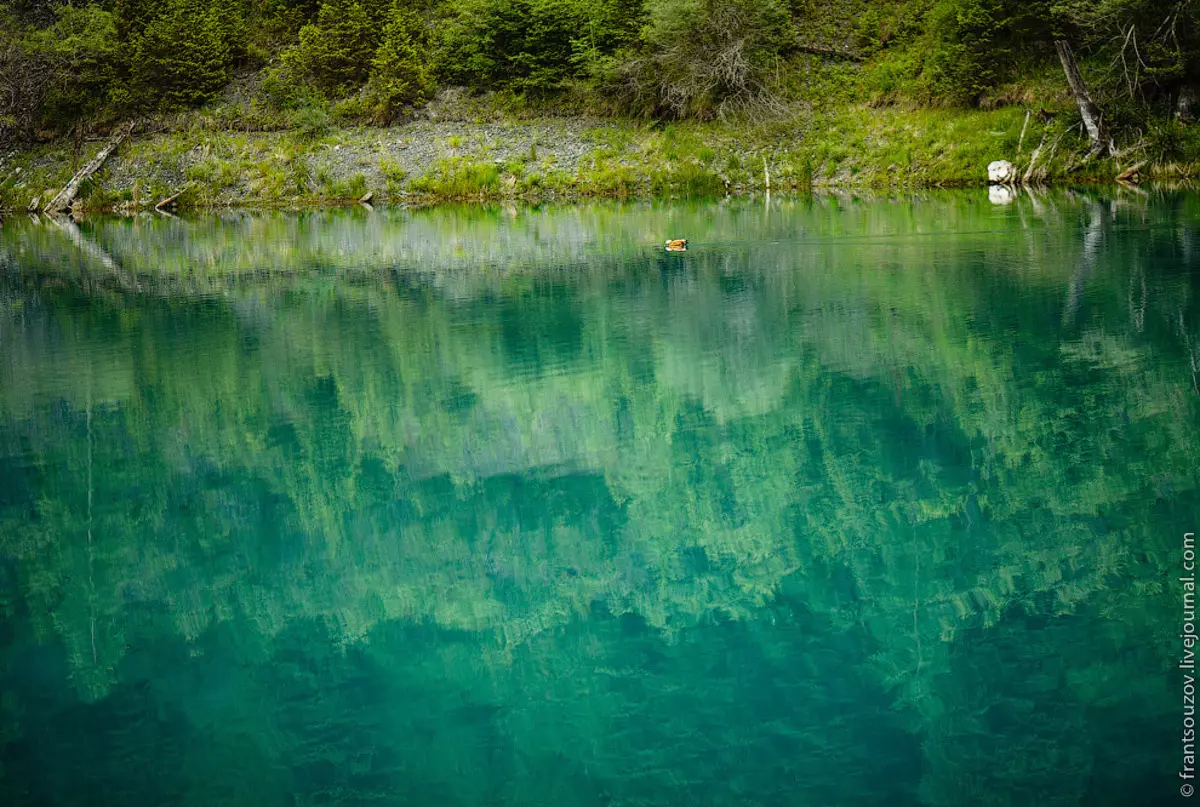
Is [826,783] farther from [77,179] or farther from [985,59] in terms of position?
[77,179]

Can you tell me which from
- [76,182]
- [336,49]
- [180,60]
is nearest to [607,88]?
[336,49]

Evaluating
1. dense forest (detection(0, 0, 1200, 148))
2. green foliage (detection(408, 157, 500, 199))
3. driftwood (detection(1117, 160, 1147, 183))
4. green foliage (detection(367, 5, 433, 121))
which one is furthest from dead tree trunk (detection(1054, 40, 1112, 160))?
green foliage (detection(367, 5, 433, 121))

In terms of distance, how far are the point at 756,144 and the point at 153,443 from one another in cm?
3508

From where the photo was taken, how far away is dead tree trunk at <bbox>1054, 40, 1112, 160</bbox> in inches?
1243

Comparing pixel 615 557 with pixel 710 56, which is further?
pixel 710 56

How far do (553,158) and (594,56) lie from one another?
210 inches

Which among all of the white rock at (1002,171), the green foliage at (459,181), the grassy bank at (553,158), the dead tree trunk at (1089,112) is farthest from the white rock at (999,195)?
the green foliage at (459,181)

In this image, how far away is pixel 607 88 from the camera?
148 feet

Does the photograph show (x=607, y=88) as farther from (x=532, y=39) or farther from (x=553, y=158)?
(x=553, y=158)

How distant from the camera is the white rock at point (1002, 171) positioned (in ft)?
109

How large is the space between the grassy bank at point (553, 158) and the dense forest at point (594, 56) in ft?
3.60

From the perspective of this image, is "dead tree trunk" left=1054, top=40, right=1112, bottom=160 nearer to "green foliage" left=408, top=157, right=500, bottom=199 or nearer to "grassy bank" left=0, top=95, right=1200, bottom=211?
"grassy bank" left=0, top=95, right=1200, bottom=211

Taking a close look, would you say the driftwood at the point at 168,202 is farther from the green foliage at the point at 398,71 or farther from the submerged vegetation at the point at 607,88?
the green foliage at the point at 398,71

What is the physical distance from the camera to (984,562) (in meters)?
5.56
